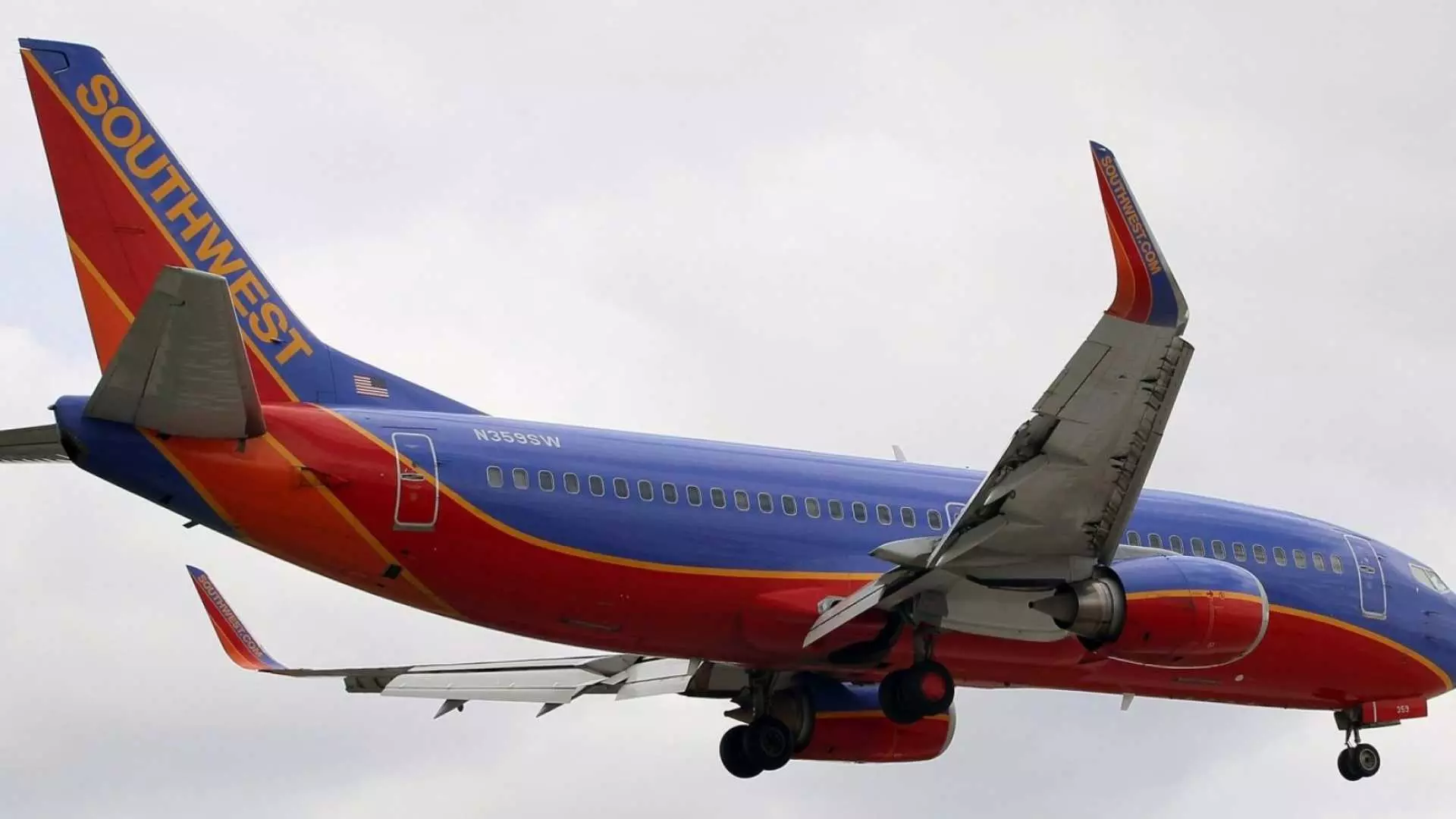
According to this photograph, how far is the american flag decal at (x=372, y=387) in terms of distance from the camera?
23.7 metres

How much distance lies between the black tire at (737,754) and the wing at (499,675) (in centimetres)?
83

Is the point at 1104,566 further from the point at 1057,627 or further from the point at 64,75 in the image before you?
the point at 64,75

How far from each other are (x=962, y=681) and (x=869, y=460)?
3215 millimetres

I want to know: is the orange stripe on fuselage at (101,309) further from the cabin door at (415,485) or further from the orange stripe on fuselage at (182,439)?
the cabin door at (415,485)

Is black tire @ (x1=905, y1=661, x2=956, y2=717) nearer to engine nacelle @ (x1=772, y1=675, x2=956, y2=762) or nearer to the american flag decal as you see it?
engine nacelle @ (x1=772, y1=675, x2=956, y2=762)

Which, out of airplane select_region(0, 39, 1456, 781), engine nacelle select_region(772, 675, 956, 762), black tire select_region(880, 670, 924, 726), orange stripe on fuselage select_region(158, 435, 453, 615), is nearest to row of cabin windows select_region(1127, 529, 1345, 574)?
airplane select_region(0, 39, 1456, 781)

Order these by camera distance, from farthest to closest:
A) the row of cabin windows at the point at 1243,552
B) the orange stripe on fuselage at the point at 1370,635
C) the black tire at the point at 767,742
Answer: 1. the black tire at the point at 767,742
2. the orange stripe on fuselage at the point at 1370,635
3. the row of cabin windows at the point at 1243,552

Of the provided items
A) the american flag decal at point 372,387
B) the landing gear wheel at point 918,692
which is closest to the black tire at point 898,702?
the landing gear wheel at point 918,692

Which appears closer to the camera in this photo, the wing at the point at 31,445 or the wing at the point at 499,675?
the wing at the point at 31,445

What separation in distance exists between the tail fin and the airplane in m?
0.03

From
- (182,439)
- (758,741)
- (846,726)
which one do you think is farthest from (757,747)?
(182,439)

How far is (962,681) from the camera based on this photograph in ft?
89.1

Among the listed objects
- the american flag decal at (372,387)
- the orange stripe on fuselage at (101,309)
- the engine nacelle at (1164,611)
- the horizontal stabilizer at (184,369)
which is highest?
the orange stripe on fuselage at (101,309)

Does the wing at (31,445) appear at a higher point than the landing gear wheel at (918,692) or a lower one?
higher
